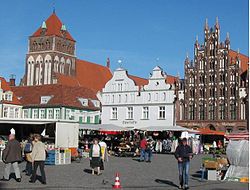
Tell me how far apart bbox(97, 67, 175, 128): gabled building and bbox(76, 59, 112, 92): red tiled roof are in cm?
2826

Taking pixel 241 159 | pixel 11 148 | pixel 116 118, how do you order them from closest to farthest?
1. pixel 11 148
2. pixel 241 159
3. pixel 116 118

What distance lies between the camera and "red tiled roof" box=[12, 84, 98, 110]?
56588mm

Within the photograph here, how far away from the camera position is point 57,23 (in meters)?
89.5

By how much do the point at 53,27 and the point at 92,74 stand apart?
11.4 meters

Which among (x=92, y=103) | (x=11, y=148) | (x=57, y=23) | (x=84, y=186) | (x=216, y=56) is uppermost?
(x=57, y=23)

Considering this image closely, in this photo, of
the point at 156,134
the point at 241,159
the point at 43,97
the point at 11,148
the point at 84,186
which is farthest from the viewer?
the point at 43,97

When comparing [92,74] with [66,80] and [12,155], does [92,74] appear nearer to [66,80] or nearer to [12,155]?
[66,80]

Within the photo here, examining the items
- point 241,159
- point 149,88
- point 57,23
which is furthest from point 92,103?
point 241,159

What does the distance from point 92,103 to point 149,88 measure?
1094cm

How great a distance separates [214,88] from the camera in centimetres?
5122

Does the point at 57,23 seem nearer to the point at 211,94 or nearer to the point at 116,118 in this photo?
the point at 116,118

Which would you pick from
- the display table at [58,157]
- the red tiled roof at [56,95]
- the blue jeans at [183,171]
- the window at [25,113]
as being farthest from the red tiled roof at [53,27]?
the blue jeans at [183,171]

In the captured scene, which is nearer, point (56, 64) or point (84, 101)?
point (84, 101)

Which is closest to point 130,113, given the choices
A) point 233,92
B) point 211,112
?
point 211,112
